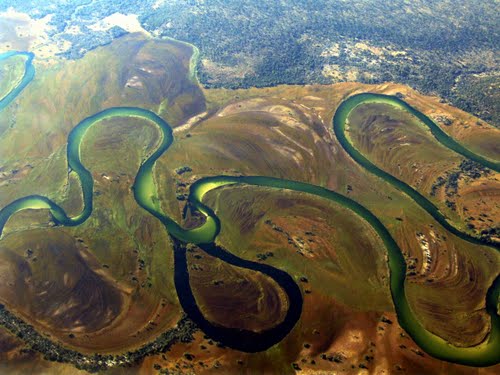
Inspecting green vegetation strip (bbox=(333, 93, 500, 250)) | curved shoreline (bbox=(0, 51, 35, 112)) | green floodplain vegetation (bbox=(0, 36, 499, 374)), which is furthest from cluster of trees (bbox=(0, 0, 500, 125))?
green floodplain vegetation (bbox=(0, 36, 499, 374))

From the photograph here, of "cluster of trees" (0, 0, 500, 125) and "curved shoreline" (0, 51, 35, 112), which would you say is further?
"curved shoreline" (0, 51, 35, 112)

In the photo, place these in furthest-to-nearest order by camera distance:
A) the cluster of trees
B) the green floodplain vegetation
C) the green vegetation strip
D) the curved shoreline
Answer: the curved shoreline < the cluster of trees < the green vegetation strip < the green floodplain vegetation

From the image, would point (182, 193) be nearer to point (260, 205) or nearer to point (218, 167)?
point (218, 167)

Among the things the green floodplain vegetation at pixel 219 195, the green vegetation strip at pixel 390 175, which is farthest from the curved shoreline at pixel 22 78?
the green vegetation strip at pixel 390 175

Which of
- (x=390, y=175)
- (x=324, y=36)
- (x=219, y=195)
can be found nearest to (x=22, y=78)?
(x=219, y=195)

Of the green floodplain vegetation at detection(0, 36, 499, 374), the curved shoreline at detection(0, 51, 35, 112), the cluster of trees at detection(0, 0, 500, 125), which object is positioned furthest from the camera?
the curved shoreline at detection(0, 51, 35, 112)

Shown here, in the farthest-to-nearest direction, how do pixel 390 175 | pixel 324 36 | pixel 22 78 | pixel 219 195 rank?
pixel 324 36, pixel 22 78, pixel 390 175, pixel 219 195

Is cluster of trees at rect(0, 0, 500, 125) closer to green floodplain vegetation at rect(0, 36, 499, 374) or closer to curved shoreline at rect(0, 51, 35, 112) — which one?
curved shoreline at rect(0, 51, 35, 112)

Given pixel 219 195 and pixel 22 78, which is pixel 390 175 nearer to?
pixel 219 195

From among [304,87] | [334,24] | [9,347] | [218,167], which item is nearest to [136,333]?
[9,347]
